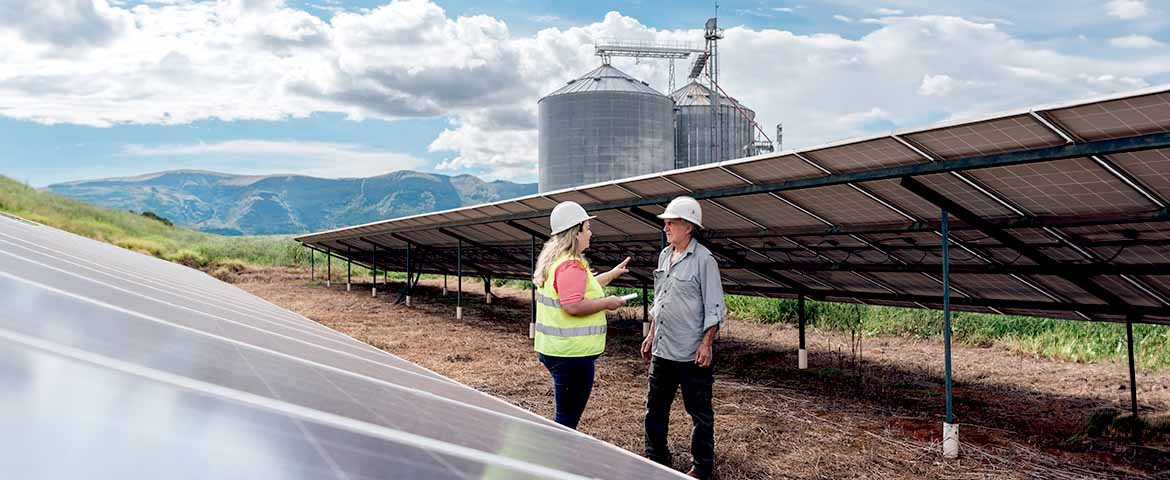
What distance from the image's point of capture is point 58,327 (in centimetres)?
156

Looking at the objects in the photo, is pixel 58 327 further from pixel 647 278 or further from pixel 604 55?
pixel 604 55

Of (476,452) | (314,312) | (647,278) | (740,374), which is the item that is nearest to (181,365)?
(476,452)

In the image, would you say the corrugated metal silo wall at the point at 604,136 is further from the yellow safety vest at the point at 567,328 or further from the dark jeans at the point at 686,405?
the yellow safety vest at the point at 567,328

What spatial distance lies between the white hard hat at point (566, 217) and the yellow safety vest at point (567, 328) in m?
0.20

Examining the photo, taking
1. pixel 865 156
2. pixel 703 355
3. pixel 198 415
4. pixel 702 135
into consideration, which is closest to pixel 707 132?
pixel 702 135

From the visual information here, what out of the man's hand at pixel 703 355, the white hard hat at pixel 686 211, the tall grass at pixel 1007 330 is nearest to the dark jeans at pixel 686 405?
the man's hand at pixel 703 355

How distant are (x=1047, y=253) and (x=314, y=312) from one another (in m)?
18.1

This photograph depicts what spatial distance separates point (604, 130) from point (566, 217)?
97.6 feet

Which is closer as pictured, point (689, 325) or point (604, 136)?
point (689, 325)

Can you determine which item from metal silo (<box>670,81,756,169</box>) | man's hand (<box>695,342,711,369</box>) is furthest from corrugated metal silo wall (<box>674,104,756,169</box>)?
man's hand (<box>695,342,711,369</box>)

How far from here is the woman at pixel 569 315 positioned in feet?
14.8

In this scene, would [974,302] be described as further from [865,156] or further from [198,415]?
[198,415]

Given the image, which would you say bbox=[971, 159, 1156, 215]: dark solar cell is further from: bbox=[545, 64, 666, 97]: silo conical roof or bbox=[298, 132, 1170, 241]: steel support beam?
bbox=[545, 64, 666, 97]: silo conical roof

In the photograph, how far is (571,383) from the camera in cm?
466
